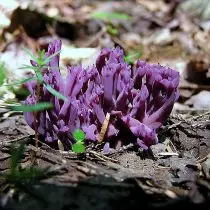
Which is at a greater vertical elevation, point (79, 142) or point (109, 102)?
point (109, 102)

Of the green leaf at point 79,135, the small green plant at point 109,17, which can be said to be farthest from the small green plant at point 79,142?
the small green plant at point 109,17

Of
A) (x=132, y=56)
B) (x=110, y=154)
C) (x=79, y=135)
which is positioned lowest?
(x=110, y=154)

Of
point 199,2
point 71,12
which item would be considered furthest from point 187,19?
point 71,12

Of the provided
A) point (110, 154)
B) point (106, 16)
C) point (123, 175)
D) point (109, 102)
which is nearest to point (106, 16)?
point (106, 16)

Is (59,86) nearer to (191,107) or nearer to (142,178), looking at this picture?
(142,178)

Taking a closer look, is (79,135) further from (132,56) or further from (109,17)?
(109,17)

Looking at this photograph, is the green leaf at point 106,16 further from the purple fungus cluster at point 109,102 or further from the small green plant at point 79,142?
the small green plant at point 79,142

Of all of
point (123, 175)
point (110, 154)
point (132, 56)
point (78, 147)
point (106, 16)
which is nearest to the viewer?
point (123, 175)
